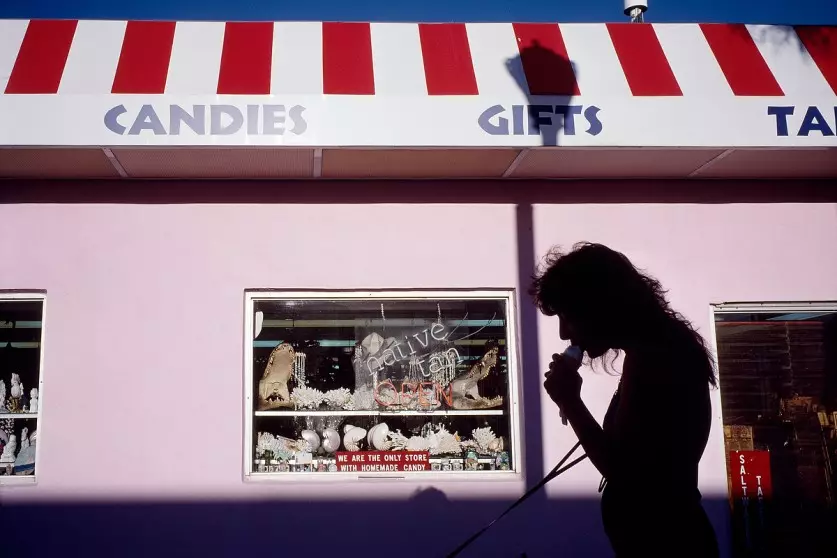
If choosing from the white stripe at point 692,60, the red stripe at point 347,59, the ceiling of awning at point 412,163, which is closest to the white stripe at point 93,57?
the ceiling of awning at point 412,163

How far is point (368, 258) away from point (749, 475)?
363 centimetres

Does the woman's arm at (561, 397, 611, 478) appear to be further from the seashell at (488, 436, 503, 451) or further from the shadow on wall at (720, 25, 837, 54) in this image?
the shadow on wall at (720, 25, 837, 54)

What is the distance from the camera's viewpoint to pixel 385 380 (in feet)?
19.4

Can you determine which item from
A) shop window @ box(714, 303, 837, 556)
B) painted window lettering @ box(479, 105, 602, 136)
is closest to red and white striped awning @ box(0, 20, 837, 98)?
painted window lettering @ box(479, 105, 602, 136)

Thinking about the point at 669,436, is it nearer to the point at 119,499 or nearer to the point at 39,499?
the point at 119,499

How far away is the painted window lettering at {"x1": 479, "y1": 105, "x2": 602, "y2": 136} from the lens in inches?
197

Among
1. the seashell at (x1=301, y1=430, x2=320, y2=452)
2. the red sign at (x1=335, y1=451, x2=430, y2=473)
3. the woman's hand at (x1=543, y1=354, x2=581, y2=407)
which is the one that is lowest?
the red sign at (x1=335, y1=451, x2=430, y2=473)

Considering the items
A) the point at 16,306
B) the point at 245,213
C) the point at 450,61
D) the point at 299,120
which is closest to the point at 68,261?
the point at 16,306

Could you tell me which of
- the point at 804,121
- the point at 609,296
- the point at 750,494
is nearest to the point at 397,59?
the point at 804,121

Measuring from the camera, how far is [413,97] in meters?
5.06

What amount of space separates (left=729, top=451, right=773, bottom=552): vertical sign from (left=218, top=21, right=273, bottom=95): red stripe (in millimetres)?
4784

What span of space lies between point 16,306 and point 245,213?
196 cm

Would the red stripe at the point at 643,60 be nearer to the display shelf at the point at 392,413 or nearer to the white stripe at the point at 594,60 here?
the white stripe at the point at 594,60

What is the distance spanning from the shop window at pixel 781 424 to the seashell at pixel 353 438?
3.03m
